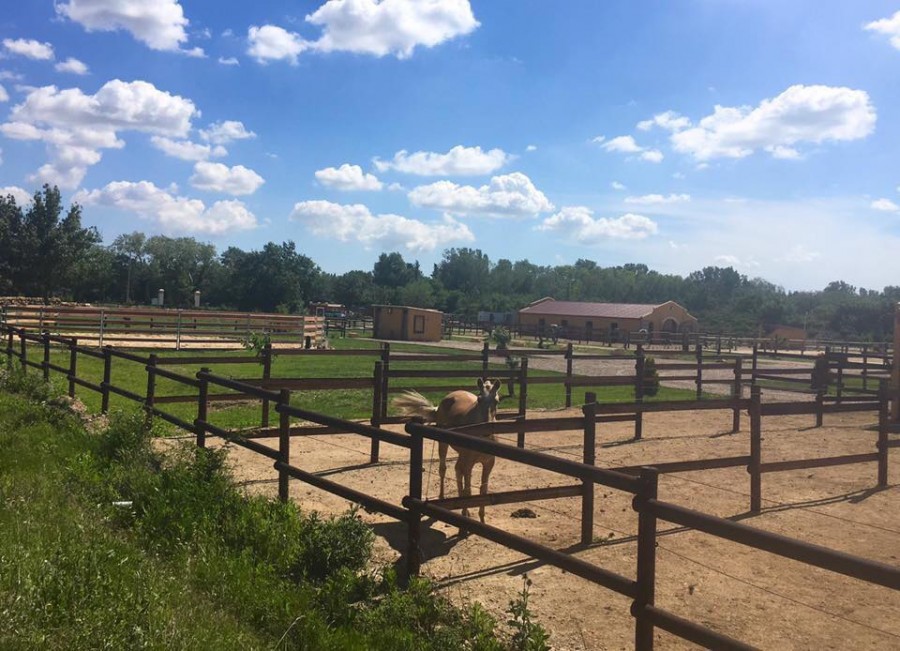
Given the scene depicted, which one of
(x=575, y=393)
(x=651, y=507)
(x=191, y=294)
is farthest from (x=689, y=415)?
(x=191, y=294)

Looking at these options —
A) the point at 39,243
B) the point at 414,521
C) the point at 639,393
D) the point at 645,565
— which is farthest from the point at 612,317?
the point at 645,565

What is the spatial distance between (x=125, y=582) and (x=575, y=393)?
15872 mm

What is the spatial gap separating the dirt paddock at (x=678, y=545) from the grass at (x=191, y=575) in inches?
27.4

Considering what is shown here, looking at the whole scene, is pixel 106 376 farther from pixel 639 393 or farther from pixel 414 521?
pixel 639 393

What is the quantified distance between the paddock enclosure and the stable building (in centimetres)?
5303

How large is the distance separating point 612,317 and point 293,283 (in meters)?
33.5

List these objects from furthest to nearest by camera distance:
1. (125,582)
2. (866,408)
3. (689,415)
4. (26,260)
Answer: (26,260), (689,415), (866,408), (125,582)

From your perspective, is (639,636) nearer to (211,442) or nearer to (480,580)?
(480,580)

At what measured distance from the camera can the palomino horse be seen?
705 centimetres

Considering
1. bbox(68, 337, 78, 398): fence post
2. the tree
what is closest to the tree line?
the tree

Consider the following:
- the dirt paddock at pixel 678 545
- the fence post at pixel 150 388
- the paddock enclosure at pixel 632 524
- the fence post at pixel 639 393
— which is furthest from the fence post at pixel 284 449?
the fence post at pixel 639 393

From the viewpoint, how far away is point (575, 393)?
1952cm

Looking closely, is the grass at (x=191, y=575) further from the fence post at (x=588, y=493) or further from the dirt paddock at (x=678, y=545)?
the fence post at (x=588, y=493)

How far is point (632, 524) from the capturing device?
7.24m
